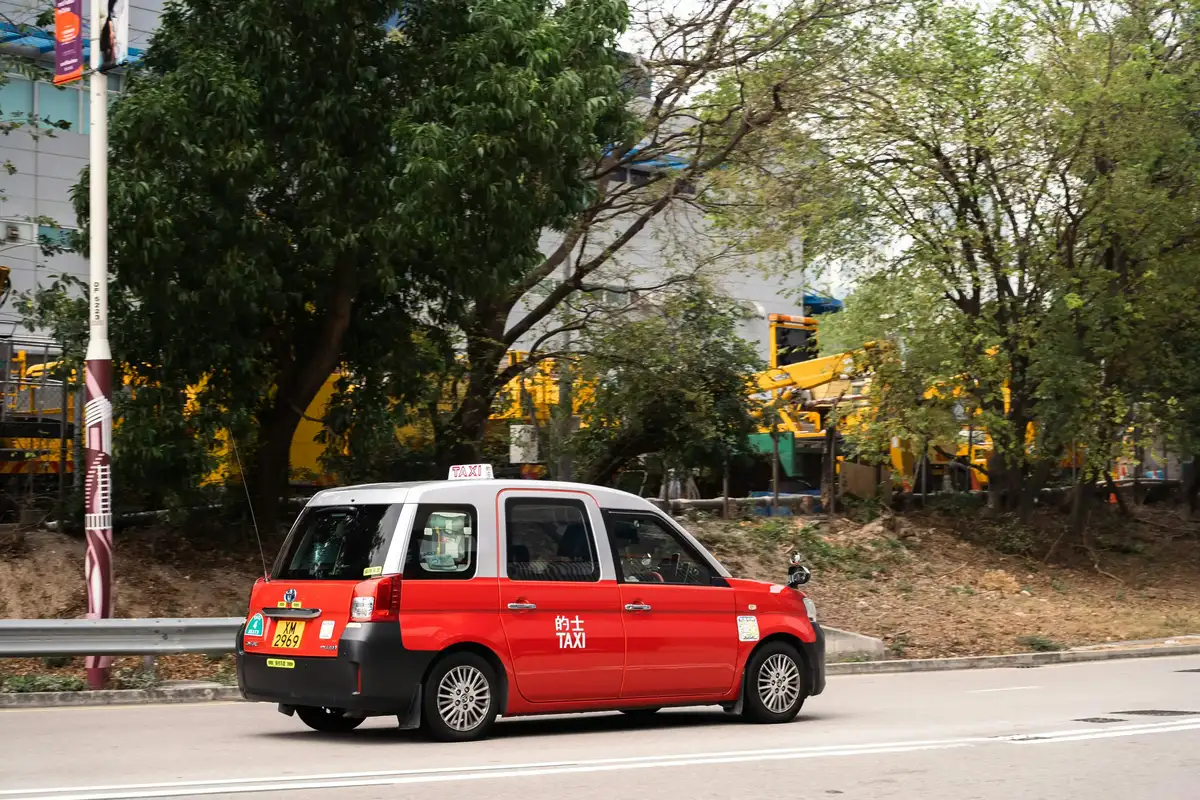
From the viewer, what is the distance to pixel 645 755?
31.3 feet

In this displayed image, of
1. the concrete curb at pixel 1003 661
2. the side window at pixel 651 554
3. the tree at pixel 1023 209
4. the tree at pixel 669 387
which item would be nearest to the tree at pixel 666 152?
the tree at pixel 669 387

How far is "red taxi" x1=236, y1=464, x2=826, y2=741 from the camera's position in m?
10.0

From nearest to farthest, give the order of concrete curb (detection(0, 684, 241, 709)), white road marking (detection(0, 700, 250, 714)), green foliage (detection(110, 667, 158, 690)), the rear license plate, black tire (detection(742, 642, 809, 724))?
the rear license plate, black tire (detection(742, 642, 809, 724)), white road marking (detection(0, 700, 250, 714)), concrete curb (detection(0, 684, 241, 709)), green foliage (detection(110, 667, 158, 690))

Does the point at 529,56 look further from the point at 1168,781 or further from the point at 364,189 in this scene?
the point at 1168,781

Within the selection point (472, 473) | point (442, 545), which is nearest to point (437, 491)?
point (442, 545)

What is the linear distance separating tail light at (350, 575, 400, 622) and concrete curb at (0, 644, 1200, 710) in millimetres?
4973

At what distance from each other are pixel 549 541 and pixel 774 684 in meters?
2.39

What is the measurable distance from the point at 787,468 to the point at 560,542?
20815mm

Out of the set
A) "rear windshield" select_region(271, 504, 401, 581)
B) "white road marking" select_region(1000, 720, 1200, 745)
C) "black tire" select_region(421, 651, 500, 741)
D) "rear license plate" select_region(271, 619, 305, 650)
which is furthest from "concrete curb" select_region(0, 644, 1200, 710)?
"white road marking" select_region(1000, 720, 1200, 745)

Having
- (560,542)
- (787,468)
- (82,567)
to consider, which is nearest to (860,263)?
(787,468)

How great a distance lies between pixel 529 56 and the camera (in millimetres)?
17234

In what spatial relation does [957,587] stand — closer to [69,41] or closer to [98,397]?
[98,397]

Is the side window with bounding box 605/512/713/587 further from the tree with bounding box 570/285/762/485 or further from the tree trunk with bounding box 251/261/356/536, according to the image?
the tree with bounding box 570/285/762/485

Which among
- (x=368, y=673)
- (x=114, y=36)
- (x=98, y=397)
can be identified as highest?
(x=114, y=36)
